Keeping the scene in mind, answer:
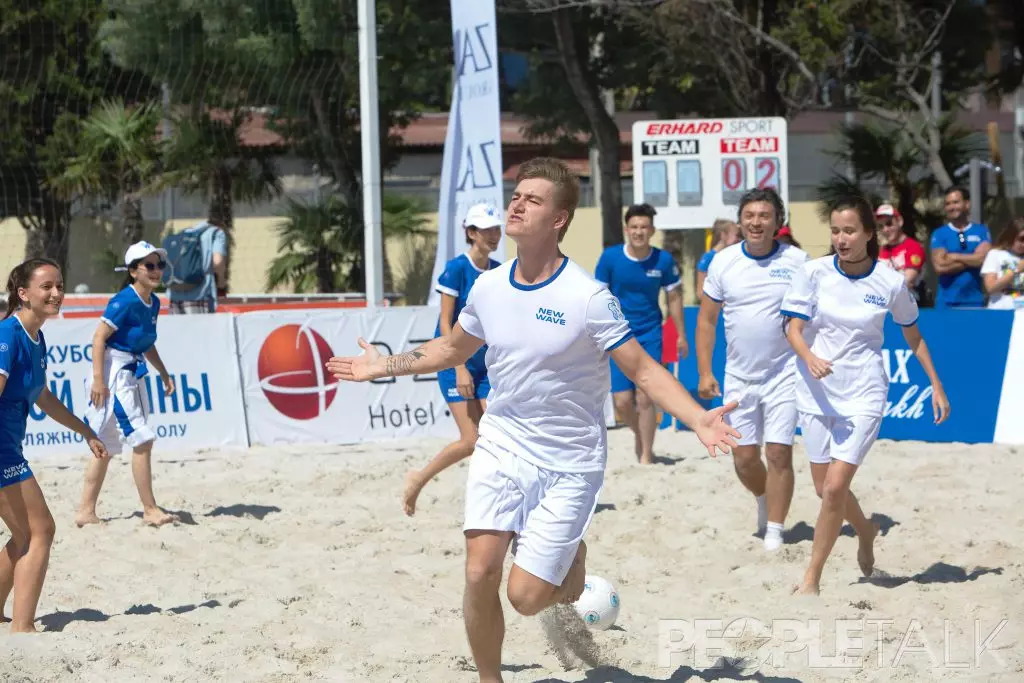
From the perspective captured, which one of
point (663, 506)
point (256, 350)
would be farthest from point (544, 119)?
point (663, 506)

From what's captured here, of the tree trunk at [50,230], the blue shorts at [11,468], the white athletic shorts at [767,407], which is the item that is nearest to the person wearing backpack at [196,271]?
the tree trunk at [50,230]

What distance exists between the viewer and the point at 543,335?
442 cm

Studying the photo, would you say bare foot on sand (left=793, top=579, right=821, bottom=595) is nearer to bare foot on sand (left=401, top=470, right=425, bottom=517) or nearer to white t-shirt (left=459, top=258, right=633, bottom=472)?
white t-shirt (left=459, top=258, right=633, bottom=472)

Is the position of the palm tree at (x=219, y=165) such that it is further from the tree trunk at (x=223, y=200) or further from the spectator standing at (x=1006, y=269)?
the spectator standing at (x=1006, y=269)

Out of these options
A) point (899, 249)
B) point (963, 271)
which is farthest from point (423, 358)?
point (963, 271)

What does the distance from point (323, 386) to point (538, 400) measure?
6770mm

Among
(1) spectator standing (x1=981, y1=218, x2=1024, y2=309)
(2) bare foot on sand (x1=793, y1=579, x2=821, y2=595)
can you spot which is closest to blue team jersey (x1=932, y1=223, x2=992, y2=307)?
(1) spectator standing (x1=981, y1=218, x2=1024, y2=309)

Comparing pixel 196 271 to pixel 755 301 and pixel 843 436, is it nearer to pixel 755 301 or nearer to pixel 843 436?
pixel 755 301

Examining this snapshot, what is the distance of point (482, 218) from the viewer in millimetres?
7527

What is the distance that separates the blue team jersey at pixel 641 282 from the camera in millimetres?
9508

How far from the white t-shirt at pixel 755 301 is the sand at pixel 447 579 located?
102 cm

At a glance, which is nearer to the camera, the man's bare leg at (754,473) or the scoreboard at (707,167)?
the man's bare leg at (754,473)

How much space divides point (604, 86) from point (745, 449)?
16.4 m

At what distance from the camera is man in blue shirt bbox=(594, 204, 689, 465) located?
9.49 meters
